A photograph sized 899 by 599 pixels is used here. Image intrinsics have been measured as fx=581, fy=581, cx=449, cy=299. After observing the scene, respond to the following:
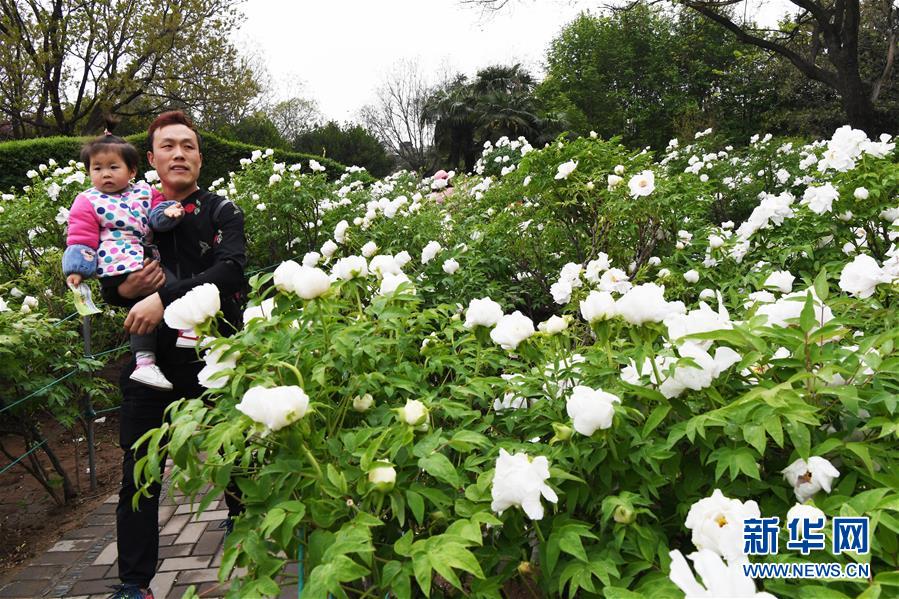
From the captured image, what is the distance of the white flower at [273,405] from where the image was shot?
1075mm

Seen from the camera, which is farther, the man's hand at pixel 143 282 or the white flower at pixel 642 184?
the white flower at pixel 642 184

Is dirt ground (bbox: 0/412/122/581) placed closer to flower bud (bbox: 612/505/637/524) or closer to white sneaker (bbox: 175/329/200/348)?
white sneaker (bbox: 175/329/200/348)

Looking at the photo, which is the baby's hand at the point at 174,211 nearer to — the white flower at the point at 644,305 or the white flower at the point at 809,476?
the white flower at the point at 644,305

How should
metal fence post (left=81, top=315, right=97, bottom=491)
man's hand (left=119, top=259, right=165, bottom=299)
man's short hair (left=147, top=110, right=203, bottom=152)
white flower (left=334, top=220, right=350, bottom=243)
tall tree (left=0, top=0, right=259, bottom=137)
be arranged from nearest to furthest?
man's hand (left=119, top=259, right=165, bottom=299)
man's short hair (left=147, top=110, right=203, bottom=152)
white flower (left=334, top=220, right=350, bottom=243)
metal fence post (left=81, top=315, right=97, bottom=491)
tall tree (left=0, top=0, right=259, bottom=137)

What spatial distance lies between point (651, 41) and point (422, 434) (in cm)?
3250

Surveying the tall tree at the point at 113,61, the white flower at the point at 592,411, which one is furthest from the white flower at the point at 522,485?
the tall tree at the point at 113,61

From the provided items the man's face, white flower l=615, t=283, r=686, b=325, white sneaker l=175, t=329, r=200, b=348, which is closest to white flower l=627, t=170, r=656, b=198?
white flower l=615, t=283, r=686, b=325

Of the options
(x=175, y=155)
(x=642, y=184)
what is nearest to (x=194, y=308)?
(x=175, y=155)

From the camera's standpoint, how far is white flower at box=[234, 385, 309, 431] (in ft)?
3.53

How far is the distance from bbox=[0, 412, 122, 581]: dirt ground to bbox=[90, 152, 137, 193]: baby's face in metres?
1.97

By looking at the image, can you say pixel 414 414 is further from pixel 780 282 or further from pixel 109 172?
pixel 109 172

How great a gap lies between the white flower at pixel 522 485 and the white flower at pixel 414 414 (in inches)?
7.9

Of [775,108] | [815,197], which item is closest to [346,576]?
[815,197]

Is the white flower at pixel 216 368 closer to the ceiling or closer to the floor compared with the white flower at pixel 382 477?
A: closer to the ceiling
